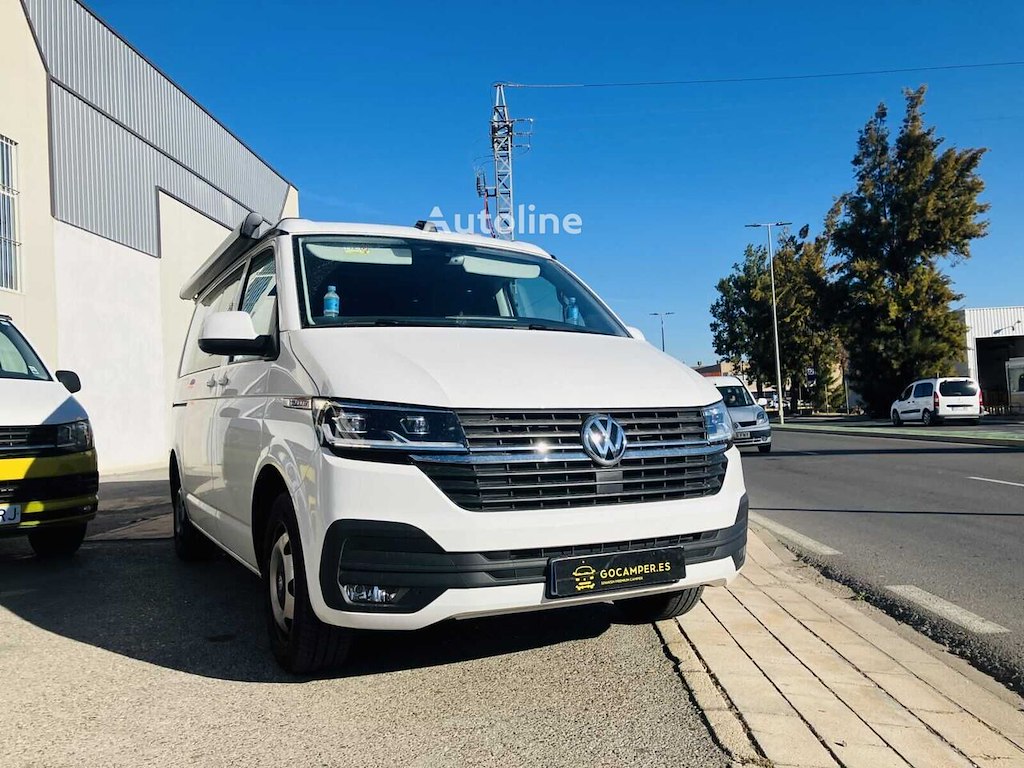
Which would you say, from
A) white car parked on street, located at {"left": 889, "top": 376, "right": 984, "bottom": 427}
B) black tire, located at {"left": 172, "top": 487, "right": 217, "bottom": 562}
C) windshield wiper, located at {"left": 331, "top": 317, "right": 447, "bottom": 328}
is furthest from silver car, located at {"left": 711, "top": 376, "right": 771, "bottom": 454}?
windshield wiper, located at {"left": 331, "top": 317, "right": 447, "bottom": 328}

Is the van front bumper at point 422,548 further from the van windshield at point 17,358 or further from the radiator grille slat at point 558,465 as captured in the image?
the van windshield at point 17,358

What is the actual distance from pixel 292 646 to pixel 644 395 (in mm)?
1759

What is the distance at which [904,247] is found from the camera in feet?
129

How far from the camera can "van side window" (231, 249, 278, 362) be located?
A: 412cm

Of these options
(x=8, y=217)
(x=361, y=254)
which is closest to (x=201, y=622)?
(x=361, y=254)

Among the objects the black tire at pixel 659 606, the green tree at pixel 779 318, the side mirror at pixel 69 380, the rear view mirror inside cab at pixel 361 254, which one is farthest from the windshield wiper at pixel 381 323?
the green tree at pixel 779 318

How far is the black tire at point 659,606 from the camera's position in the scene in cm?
414

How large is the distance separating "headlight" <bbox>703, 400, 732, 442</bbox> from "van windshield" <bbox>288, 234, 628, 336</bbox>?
89 cm

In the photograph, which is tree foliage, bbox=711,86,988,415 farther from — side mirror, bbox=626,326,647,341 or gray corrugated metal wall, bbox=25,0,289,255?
side mirror, bbox=626,326,647,341

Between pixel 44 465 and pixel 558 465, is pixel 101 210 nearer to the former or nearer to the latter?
pixel 44 465

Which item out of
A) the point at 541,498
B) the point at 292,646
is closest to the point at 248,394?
the point at 292,646

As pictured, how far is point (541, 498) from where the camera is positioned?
3131mm

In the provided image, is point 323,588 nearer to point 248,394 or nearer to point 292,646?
point 292,646

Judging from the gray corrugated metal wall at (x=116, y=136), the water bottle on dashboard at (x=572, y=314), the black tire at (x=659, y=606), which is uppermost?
the gray corrugated metal wall at (x=116, y=136)
